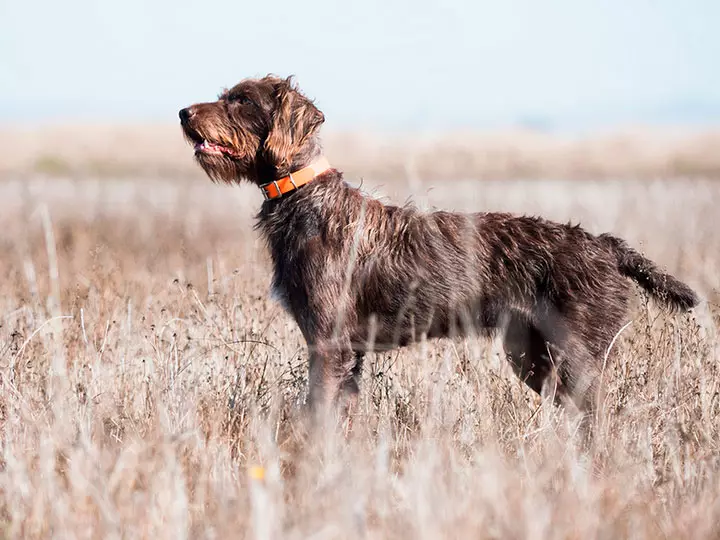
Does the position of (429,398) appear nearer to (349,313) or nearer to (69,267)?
(349,313)

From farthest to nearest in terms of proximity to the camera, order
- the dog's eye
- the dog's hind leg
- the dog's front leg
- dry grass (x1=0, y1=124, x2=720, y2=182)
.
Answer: dry grass (x1=0, y1=124, x2=720, y2=182), the dog's eye, the dog's hind leg, the dog's front leg

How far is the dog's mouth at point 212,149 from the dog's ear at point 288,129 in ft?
0.67

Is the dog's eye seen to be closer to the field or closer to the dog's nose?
the dog's nose

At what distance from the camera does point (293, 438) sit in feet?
13.6

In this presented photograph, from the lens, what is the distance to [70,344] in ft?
17.8

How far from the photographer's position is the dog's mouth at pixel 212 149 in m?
4.59

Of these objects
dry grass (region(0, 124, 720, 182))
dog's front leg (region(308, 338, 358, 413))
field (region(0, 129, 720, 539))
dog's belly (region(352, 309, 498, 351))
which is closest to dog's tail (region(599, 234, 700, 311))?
field (region(0, 129, 720, 539))

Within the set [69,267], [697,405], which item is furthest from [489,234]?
[69,267]

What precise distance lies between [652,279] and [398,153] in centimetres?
1959

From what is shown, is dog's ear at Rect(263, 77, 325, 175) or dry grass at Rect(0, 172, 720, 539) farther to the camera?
dog's ear at Rect(263, 77, 325, 175)

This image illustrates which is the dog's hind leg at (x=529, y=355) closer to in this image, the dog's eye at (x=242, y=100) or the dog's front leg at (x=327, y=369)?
the dog's front leg at (x=327, y=369)

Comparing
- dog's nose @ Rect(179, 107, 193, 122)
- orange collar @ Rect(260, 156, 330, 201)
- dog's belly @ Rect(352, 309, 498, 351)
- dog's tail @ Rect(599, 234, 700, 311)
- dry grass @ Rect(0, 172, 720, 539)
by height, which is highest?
dog's nose @ Rect(179, 107, 193, 122)

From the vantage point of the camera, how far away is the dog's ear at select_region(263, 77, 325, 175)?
4.54 m

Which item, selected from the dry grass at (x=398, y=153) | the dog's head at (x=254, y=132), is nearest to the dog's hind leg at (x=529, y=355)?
the dog's head at (x=254, y=132)
